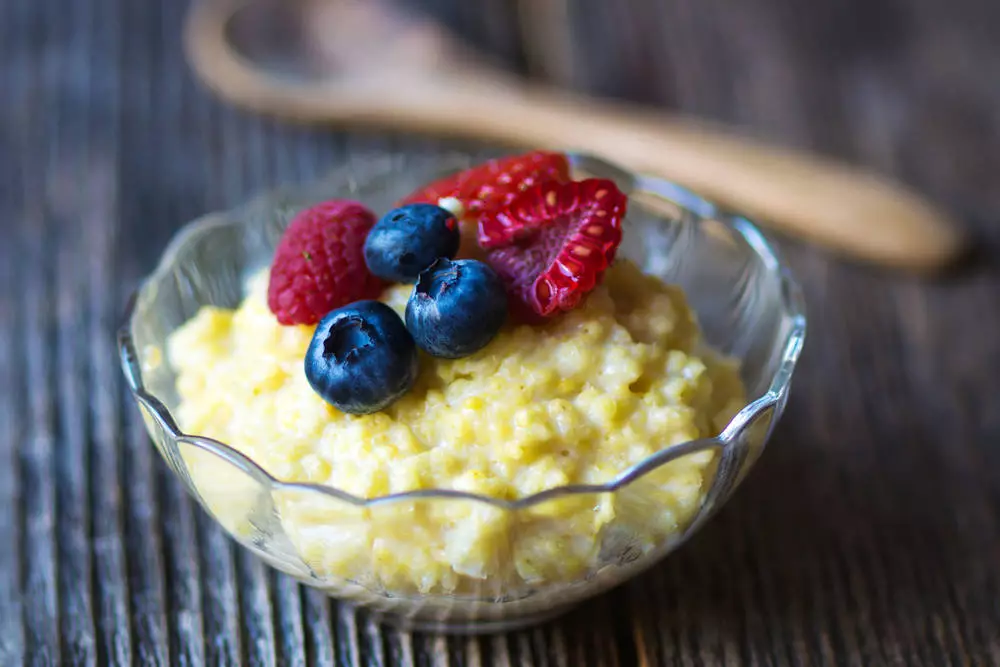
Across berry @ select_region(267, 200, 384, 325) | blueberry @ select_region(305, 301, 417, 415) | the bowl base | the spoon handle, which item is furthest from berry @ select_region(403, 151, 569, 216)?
the spoon handle

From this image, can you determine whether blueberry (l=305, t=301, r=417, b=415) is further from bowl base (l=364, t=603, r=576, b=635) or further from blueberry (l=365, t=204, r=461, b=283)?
bowl base (l=364, t=603, r=576, b=635)

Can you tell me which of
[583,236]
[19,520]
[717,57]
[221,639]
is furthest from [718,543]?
[717,57]

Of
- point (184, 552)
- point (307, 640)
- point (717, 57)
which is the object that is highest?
point (717, 57)

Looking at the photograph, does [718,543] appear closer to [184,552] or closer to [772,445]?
[772,445]

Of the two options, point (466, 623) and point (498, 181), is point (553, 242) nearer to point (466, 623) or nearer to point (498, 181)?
point (498, 181)

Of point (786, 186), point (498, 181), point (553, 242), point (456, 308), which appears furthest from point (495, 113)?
point (456, 308)

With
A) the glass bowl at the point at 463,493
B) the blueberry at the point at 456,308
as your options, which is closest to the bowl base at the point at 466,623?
the glass bowl at the point at 463,493

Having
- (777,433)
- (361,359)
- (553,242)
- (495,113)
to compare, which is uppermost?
(495,113)
